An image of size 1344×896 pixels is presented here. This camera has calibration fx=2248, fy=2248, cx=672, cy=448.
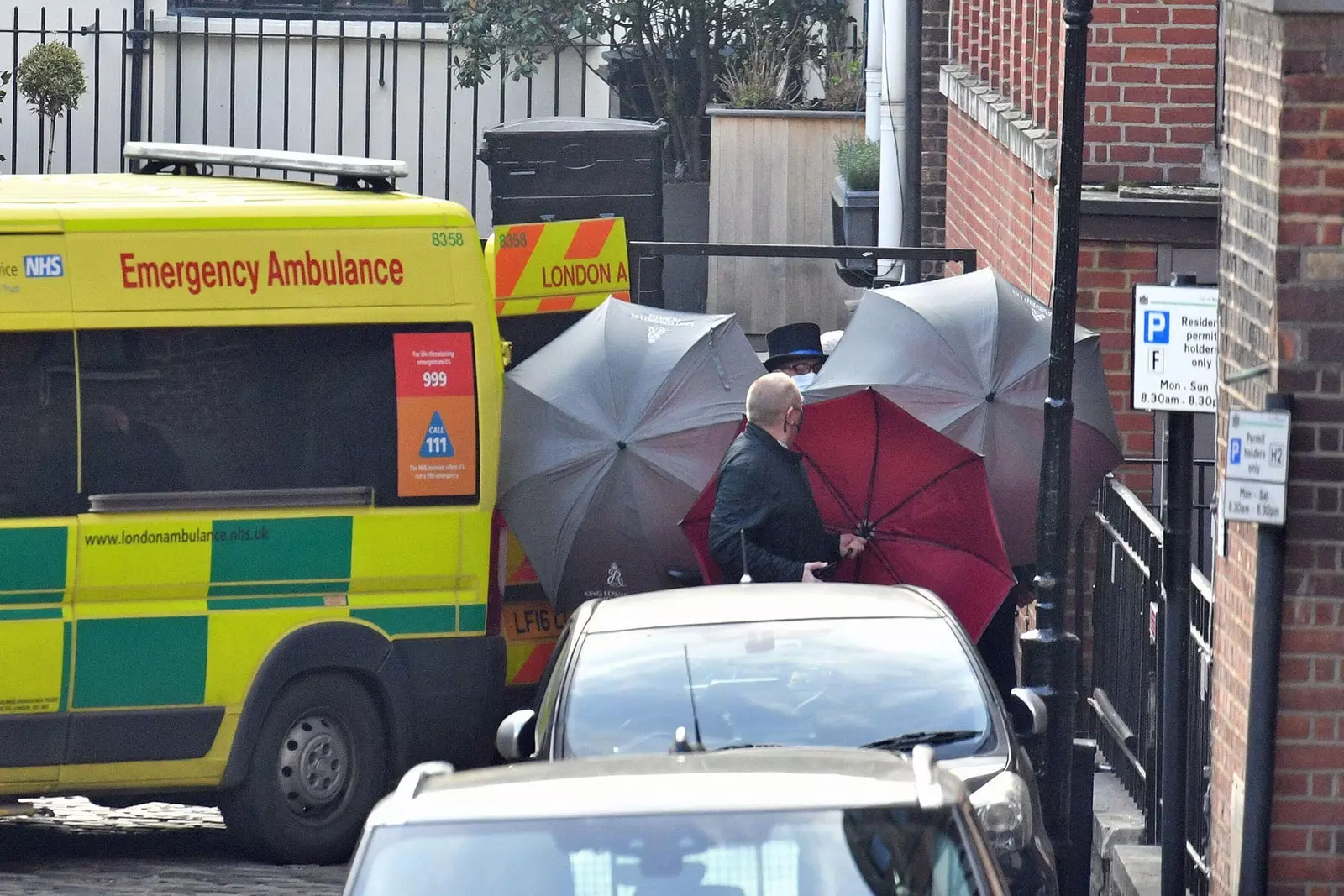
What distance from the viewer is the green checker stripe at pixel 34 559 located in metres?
8.26

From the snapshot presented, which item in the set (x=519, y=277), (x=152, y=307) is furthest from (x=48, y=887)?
(x=519, y=277)

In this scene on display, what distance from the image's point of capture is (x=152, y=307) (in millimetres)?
8469

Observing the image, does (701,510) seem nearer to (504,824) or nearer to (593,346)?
(593,346)

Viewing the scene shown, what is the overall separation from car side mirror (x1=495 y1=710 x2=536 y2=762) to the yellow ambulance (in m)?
2.15

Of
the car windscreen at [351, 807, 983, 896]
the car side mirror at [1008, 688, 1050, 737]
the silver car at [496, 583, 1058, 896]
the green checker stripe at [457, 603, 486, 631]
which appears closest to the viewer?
the car windscreen at [351, 807, 983, 896]

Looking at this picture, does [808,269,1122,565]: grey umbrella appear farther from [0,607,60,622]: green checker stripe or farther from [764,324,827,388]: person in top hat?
[0,607,60,622]: green checker stripe

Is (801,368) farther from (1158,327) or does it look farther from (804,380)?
(1158,327)

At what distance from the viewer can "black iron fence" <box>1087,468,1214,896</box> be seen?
7.89 meters

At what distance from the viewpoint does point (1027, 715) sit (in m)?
6.81

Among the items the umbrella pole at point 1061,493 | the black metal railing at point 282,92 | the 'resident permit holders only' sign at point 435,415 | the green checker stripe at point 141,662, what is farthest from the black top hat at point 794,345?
the black metal railing at point 282,92

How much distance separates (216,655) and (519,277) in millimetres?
3442

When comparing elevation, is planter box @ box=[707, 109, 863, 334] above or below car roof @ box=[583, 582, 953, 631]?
above

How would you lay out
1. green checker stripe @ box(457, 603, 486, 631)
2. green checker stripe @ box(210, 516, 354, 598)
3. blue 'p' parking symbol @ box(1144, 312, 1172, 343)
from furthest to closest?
1. green checker stripe @ box(457, 603, 486, 631)
2. green checker stripe @ box(210, 516, 354, 598)
3. blue 'p' parking symbol @ box(1144, 312, 1172, 343)

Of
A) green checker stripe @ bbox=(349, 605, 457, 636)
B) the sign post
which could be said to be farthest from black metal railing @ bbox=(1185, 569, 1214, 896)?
green checker stripe @ bbox=(349, 605, 457, 636)
